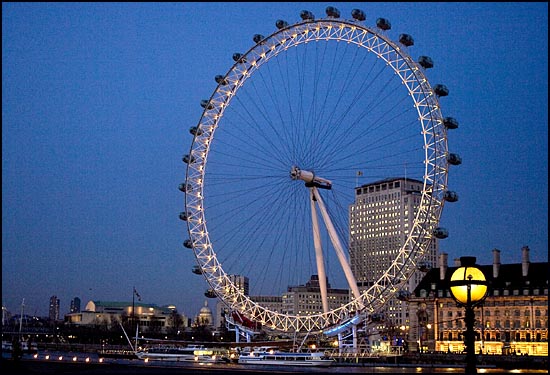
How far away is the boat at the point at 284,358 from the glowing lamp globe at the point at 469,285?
1807 inches

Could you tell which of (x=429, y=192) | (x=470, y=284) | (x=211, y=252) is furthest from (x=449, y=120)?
(x=470, y=284)

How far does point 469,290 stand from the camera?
12578 mm

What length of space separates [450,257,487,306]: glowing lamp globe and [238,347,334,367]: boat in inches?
1807

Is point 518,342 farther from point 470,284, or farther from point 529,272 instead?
point 470,284

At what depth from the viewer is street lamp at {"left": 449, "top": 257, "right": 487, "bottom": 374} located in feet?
41.0

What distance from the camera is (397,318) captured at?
185875 mm

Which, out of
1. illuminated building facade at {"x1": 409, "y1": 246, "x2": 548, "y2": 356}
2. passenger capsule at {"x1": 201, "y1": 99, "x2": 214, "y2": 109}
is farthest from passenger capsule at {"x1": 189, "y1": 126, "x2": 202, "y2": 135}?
illuminated building facade at {"x1": 409, "y1": 246, "x2": 548, "y2": 356}

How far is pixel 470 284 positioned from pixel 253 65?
4998cm

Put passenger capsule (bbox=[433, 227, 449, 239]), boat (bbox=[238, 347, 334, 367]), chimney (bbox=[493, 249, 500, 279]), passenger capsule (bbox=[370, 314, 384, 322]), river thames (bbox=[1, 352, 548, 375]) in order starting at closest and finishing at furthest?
river thames (bbox=[1, 352, 548, 375])
passenger capsule (bbox=[433, 227, 449, 239])
passenger capsule (bbox=[370, 314, 384, 322])
boat (bbox=[238, 347, 334, 367])
chimney (bbox=[493, 249, 500, 279])

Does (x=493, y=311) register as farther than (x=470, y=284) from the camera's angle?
Yes

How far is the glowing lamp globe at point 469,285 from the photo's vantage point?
12586 mm

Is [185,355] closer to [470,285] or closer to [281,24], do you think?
[281,24]

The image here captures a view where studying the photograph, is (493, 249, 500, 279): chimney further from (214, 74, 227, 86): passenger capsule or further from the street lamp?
the street lamp

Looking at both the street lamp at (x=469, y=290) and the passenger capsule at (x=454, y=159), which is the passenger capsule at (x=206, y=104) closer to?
the passenger capsule at (x=454, y=159)
